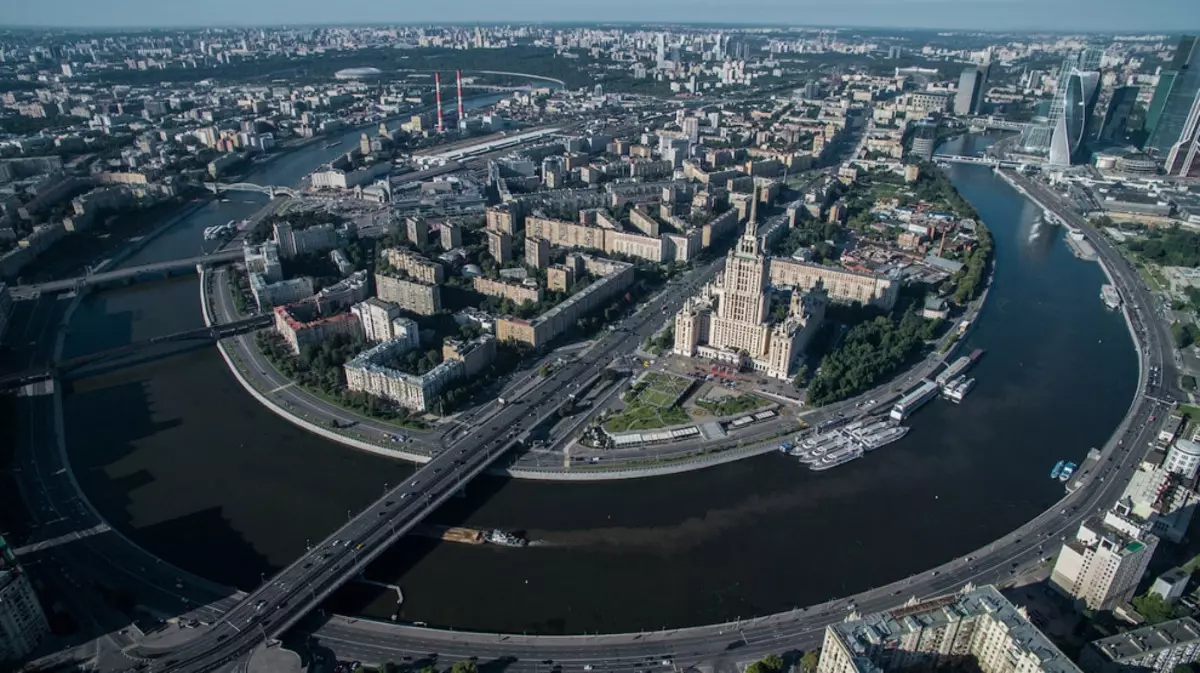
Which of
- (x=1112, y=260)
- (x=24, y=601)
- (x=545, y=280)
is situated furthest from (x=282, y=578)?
(x=1112, y=260)

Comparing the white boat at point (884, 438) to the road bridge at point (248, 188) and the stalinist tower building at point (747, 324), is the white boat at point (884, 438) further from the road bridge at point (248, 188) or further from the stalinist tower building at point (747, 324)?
the road bridge at point (248, 188)

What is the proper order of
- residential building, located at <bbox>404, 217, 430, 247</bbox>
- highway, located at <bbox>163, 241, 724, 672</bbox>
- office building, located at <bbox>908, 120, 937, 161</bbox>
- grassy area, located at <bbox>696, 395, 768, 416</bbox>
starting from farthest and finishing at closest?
1. office building, located at <bbox>908, 120, 937, 161</bbox>
2. residential building, located at <bbox>404, 217, 430, 247</bbox>
3. grassy area, located at <bbox>696, 395, 768, 416</bbox>
4. highway, located at <bbox>163, 241, 724, 672</bbox>

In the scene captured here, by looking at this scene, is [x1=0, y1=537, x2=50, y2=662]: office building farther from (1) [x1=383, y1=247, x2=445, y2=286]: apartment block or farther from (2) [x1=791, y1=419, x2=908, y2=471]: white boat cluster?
(2) [x1=791, y1=419, x2=908, y2=471]: white boat cluster

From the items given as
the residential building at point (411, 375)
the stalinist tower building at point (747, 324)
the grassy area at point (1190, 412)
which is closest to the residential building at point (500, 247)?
the residential building at point (411, 375)

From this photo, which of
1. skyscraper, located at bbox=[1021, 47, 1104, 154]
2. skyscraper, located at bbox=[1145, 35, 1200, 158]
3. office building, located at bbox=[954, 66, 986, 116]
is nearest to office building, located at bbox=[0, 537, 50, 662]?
skyscraper, located at bbox=[1021, 47, 1104, 154]

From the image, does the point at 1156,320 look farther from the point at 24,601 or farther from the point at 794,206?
the point at 24,601
